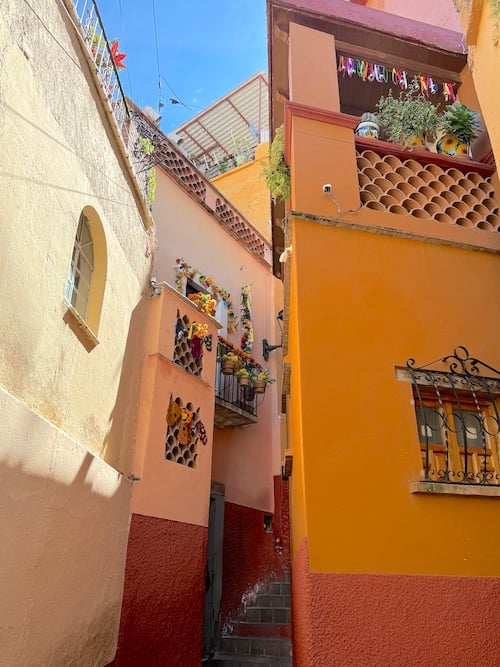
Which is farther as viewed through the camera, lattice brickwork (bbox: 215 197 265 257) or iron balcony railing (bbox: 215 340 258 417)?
lattice brickwork (bbox: 215 197 265 257)

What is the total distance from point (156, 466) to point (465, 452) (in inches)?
135

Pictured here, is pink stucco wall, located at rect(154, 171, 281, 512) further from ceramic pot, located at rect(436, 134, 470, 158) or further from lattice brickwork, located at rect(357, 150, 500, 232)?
ceramic pot, located at rect(436, 134, 470, 158)

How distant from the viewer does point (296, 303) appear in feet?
15.6

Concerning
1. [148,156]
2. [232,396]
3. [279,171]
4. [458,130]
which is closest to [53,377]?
[279,171]

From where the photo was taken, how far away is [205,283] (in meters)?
10.5

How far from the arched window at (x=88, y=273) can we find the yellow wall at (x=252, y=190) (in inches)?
346

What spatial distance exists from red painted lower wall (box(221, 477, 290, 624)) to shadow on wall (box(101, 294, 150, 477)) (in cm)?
421

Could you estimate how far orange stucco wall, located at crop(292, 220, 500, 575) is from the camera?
3.89 m

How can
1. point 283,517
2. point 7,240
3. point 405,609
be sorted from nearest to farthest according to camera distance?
point 7,240, point 405,609, point 283,517

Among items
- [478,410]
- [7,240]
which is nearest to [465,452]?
[478,410]

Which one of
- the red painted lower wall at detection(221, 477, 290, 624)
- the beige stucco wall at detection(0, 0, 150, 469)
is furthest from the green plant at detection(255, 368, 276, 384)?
the beige stucco wall at detection(0, 0, 150, 469)

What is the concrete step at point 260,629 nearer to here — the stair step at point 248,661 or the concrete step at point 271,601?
the concrete step at point 271,601

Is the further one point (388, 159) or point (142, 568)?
point (388, 159)

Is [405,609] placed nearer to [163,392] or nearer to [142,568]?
[142,568]
